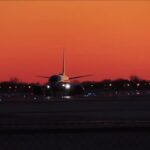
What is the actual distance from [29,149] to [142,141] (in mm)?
5244

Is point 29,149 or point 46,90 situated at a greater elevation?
point 46,90

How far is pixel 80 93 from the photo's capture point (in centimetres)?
12375

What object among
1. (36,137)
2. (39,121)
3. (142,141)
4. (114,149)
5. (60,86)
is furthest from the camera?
(60,86)

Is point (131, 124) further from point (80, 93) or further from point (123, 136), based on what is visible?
point (80, 93)

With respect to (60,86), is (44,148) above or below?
below

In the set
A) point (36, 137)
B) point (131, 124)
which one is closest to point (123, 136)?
point (36, 137)

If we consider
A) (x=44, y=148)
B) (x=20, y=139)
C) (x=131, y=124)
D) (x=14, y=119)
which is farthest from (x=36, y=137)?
(x=14, y=119)

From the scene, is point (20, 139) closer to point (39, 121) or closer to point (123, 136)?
point (123, 136)

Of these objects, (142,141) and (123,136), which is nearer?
(142,141)

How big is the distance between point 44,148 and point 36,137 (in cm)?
385

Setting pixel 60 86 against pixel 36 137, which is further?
pixel 60 86

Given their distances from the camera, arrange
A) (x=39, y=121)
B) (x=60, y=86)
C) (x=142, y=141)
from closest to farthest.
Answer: (x=142, y=141)
(x=39, y=121)
(x=60, y=86)

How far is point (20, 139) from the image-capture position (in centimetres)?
2995

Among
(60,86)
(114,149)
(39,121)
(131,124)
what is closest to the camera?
(114,149)
